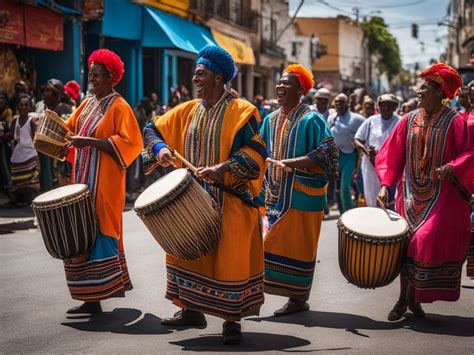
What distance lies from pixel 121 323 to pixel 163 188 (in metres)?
1.35

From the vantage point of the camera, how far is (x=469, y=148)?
23.5 ft

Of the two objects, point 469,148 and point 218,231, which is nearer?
point 218,231

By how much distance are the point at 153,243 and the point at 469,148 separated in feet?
17.5

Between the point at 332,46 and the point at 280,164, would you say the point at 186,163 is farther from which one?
the point at 332,46

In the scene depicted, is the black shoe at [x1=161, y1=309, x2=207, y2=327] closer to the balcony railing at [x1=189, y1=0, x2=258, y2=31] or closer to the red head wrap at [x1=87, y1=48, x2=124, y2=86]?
the red head wrap at [x1=87, y1=48, x2=124, y2=86]

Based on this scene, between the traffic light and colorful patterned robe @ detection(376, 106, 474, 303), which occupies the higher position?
the traffic light

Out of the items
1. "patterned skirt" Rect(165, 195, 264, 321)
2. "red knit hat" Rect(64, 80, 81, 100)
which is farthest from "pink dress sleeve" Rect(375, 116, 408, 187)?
"red knit hat" Rect(64, 80, 81, 100)

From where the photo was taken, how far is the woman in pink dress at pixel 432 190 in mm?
7074

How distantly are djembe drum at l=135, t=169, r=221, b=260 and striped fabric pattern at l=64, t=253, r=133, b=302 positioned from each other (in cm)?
103

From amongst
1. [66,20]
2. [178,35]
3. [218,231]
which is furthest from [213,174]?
[178,35]

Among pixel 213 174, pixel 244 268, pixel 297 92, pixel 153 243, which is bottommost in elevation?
pixel 153 243

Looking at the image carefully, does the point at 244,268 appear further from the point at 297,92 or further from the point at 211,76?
the point at 297,92

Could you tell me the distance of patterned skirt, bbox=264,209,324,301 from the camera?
25.2 ft

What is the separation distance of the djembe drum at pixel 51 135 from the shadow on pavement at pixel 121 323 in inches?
49.5
